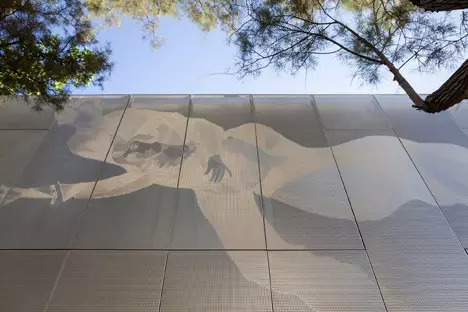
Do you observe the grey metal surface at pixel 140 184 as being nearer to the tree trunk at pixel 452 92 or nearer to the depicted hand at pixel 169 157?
the depicted hand at pixel 169 157

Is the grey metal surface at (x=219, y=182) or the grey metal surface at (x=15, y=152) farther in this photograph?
the grey metal surface at (x=15, y=152)

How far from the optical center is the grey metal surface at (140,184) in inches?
119

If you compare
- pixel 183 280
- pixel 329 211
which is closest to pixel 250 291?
pixel 183 280

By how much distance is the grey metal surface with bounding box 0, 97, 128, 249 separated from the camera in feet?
9.98

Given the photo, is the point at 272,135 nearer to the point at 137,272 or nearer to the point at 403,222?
the point at 403,222

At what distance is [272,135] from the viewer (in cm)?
409

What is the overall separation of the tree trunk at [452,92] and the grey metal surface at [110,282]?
6.21 ft

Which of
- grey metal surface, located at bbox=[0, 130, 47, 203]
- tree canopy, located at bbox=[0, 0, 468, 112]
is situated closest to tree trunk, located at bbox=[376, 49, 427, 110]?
tree canopy, located at bbox=[0, 0, 468, 112]

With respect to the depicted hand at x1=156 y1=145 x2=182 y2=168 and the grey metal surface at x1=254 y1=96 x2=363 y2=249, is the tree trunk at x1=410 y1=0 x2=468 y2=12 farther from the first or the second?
the depicted hand at x1=156 y1=145 x2=182 y2=168

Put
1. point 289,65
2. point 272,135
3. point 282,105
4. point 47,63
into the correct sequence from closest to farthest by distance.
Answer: point 47,63 → point 289,65 → point 272,135 → point 282,105

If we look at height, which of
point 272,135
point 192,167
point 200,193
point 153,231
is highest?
point 272,135

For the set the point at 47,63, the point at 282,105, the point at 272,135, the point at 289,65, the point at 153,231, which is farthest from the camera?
the point at 282,105

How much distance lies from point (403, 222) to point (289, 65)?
155 centimetres

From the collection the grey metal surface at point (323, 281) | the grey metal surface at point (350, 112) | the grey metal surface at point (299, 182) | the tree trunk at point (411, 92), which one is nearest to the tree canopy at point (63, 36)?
the grey metal surface at point (299, 182)
